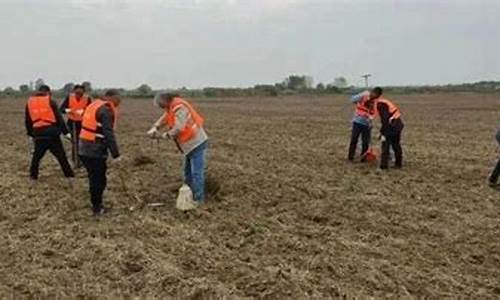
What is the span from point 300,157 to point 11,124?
52.1ft

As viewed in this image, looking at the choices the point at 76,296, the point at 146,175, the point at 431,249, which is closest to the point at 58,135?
the point at 146,175

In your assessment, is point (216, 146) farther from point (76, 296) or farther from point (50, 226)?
point (76, 296)

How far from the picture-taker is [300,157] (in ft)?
50.2

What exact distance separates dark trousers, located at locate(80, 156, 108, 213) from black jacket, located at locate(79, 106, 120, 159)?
3.4 inches

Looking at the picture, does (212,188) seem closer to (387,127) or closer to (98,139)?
(98,139)

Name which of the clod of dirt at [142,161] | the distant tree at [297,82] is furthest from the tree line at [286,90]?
the clod of dirt at [142,161]

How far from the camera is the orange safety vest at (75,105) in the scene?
1250 centimetres

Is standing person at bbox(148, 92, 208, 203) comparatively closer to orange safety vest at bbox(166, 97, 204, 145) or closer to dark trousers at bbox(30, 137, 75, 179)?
orange safety vest at bbox(166, 97, 204, 145)

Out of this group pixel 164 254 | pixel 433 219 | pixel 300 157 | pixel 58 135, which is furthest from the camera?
pixel 300 157

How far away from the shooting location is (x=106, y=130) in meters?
8.77

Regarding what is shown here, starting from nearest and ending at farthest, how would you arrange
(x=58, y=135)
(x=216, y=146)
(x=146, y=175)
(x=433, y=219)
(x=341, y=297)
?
1. (x=341, y=297)
2. (x=433, y=219)
3. (x=58, y=135)
4. (x=146, y=175)
5. (x=216, y=146)

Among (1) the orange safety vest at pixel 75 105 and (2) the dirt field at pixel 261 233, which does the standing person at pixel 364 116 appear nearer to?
(2) the dirt field at pixel 261 233

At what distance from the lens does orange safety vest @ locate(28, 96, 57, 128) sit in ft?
36.9

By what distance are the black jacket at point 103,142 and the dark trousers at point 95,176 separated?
0.09m
